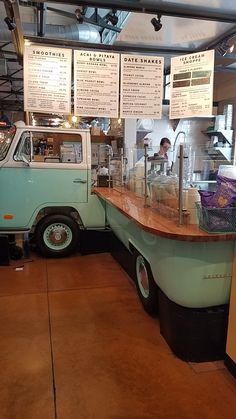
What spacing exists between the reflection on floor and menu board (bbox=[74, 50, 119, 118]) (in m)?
2.01

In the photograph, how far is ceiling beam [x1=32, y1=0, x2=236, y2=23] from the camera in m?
2.93

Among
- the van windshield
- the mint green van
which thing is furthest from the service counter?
the van windshield

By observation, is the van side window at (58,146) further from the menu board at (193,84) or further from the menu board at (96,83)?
the menu board at (193,84)

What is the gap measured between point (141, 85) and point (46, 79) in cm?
105

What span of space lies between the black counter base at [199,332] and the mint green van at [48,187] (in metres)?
2.67

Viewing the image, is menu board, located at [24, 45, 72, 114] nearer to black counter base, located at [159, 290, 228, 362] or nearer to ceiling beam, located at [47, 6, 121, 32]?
ceiling beam, located at [47, 6, 121, 32]

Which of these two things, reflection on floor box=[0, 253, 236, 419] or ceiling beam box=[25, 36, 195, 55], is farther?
ceiling beam box=[25, 36, 195, 55]

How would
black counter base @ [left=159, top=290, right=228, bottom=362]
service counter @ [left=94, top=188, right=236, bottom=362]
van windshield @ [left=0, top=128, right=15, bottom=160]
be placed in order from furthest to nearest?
van windshield @ [left=0, top=128, right=15, bottom=160] → black counter base @ [left=159, top=290, right=228, bottom=362] → service counter @ [left=94, top=188, right=236, bottom=362]

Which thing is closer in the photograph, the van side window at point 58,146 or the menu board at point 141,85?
the menu board at point 141,85

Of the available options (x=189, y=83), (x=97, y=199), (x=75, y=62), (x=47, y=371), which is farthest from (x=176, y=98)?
Answer: (x=47, y=371)

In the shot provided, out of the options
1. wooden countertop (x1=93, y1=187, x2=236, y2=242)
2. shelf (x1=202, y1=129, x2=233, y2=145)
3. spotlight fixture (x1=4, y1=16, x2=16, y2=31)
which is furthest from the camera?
shelf (x1=202, y1=129, x2=233, y2=145)

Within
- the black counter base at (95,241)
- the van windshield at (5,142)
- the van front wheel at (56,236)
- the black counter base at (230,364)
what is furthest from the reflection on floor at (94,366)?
the van windshield at (5,142)

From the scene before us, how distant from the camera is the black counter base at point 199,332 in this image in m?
2.32

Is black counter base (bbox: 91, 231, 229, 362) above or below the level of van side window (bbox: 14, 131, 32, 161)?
below
